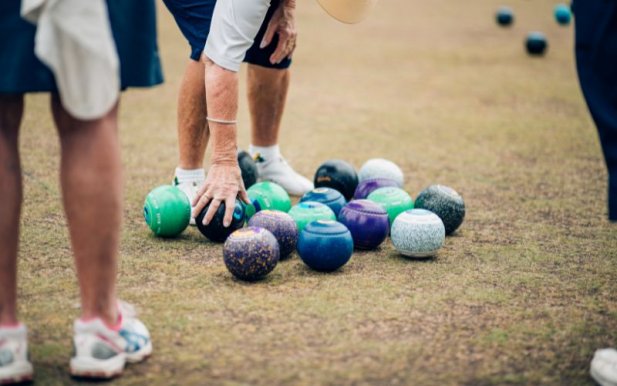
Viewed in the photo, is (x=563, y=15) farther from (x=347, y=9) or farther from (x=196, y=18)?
(x=196, y=18)

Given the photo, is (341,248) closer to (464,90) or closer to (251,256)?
(251,256)

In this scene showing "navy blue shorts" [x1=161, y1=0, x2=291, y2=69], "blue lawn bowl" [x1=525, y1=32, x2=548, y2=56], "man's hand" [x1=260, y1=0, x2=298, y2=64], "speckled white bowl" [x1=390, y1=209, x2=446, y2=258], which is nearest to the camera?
"speckled white bowl" [x1=390, y1=209, x2=446, y2=258]

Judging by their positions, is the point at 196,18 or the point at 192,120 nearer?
the point at 196,18

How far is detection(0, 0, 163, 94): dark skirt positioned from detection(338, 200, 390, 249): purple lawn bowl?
135cm

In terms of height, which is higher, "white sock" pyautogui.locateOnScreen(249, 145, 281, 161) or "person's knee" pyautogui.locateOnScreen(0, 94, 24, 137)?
"person's knee" pyautogui.locateOnScreen(0, 94, 24, 137)

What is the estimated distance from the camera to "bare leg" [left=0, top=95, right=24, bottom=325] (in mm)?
2430

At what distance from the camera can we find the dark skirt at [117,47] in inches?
93.7

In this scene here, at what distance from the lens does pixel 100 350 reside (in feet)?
8.22

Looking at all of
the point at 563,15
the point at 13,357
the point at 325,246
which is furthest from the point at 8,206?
the point at 563,15

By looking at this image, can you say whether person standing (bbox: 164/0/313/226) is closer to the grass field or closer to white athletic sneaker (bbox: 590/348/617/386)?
the grass field

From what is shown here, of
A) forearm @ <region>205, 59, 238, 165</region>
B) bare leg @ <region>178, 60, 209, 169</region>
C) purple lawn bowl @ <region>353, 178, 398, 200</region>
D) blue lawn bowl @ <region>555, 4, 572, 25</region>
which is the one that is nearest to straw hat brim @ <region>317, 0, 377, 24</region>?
forearm @ <region>205, 59, 238, 165</region>

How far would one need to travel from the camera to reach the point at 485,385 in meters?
2.53

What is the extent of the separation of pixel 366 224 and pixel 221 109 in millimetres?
911

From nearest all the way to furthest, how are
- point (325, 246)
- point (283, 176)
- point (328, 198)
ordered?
point (325, 246) → point (328, 198) → point (283, 176)
